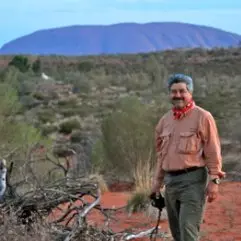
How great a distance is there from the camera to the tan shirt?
6.84m

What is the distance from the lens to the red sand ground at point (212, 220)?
1042 cm

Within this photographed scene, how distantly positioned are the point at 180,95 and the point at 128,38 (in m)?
170

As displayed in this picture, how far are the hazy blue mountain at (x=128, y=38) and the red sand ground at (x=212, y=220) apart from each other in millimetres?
144078

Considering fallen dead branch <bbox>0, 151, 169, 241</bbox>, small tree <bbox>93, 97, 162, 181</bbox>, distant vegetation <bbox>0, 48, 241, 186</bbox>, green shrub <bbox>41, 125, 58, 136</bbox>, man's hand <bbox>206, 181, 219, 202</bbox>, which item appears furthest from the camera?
green shrub <bbox>41, 125, 58, 136</bbox>

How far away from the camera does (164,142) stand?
7.11 meters

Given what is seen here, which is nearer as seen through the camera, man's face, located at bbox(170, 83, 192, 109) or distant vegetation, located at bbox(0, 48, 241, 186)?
man's face, located at bbox(170, 83, 192, 109)

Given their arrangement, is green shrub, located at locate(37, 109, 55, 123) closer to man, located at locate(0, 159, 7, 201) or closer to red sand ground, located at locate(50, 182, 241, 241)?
red sand ground, located at locate(50, 182, 241, 241)

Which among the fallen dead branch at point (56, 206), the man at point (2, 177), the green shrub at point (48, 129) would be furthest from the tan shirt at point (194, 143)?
the green shrub at point (48, 129)

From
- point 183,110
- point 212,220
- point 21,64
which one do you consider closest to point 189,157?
point 183,110

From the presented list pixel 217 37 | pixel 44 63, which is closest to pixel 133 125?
pixel 44 63

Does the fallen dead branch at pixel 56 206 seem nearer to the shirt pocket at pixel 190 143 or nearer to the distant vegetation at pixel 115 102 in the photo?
the shirt pocket at pixel 190 143

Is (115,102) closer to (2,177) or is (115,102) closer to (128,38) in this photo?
(2,177)

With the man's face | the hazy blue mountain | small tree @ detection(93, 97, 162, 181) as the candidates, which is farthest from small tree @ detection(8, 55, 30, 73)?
the hazy blue mountain

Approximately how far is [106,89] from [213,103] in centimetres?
3198
